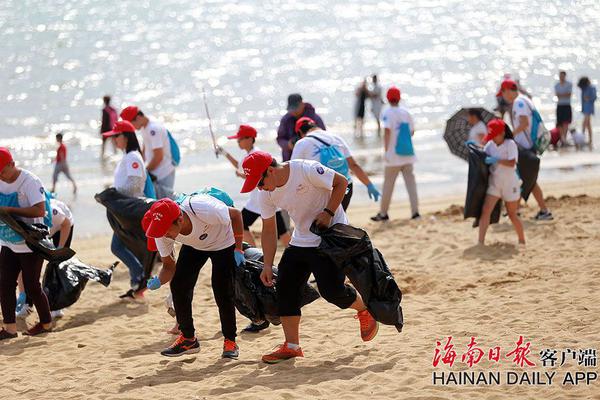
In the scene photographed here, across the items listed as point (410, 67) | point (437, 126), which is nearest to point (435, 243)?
point (437, 126)

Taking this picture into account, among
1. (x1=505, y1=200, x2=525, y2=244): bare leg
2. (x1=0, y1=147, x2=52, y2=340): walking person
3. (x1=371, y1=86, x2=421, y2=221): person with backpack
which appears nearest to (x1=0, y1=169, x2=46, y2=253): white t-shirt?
(x1=0, y1=147, x2=52, y2=340): walking person

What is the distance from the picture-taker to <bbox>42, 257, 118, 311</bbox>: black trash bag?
9180mm

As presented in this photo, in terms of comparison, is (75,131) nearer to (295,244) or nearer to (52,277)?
(52,277)

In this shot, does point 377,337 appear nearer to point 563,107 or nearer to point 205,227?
point 205,227

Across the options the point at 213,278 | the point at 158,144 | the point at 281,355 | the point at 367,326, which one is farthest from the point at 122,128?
the point at 367,326

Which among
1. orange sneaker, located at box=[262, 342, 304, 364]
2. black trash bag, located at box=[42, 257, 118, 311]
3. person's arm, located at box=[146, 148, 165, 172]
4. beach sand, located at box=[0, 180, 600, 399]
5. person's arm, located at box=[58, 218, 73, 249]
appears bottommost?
beach sand, located at box=[0, 180, 600, 399]

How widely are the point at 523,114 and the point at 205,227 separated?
18.7 ft

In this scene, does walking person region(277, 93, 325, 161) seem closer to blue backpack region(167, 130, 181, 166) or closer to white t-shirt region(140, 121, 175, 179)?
blue backpack region(167, 130, 181, 166)

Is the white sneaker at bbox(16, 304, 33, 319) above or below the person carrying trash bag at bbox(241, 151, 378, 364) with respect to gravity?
below

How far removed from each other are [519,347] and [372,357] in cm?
99

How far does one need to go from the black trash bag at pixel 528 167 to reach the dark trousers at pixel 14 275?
576 cm

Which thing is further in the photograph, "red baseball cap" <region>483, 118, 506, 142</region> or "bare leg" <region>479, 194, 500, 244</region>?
"bare leg" <region>479, 194, 500, 244</region>

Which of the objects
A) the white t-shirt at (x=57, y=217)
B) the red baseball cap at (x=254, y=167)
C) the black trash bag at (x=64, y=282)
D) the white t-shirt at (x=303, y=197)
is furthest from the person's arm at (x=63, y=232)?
the red baseball cap at (x=254, y=167)

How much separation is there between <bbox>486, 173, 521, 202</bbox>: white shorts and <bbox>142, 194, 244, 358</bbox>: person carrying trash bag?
402 cm
